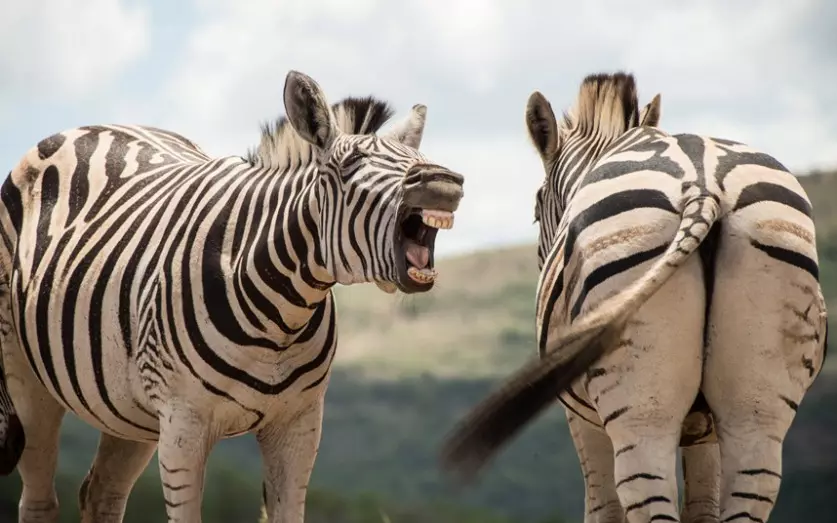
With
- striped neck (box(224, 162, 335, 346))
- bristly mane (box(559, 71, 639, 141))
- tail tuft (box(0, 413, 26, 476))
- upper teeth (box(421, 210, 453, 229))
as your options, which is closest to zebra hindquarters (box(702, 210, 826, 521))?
upper teeth (box(421, 210, 453, 229))

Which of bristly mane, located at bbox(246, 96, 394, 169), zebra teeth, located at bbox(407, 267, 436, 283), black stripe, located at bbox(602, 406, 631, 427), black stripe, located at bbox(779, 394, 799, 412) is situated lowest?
black stripe, located at bbox(602, 406, 631, 427)

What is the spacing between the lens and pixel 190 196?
6.46 meters

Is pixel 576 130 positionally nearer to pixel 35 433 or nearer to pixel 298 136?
pixel 298 136

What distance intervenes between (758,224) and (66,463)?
47.8 feet

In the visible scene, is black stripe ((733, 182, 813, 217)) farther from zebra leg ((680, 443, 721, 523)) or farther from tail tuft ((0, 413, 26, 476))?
tail tuft ((0, 413, 26, 476))

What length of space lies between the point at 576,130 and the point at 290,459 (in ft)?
7.90

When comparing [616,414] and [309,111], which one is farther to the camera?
[309,111]

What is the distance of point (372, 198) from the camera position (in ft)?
17.9

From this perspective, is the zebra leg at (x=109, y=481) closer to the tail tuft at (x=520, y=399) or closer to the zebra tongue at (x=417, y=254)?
the zebra tongue at (x=417, y=254)

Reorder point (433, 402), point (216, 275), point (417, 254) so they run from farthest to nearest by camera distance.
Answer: point (433, 402) < point (216, 275) < point (417, 254)

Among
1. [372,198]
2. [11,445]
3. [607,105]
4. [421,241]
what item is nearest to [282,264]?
[372,198]

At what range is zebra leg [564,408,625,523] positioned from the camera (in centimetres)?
595

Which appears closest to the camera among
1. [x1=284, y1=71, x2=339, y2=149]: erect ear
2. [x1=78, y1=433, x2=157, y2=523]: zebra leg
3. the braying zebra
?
the braying zebra

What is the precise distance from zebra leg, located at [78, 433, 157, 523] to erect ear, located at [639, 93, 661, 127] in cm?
371
